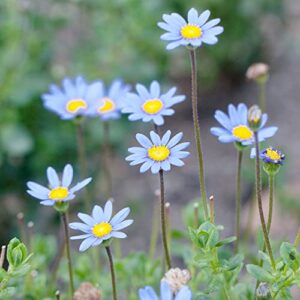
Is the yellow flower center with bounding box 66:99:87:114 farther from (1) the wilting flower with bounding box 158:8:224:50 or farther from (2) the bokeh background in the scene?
(2) the bokeh background

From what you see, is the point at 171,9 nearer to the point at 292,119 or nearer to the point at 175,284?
the point at 292,119

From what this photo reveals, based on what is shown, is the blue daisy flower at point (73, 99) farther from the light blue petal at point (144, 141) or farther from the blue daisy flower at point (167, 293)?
the blue daisy flower at point (167, 293)

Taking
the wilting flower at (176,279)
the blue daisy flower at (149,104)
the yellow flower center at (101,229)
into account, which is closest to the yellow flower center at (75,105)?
the blue daisy flower at (149,104)

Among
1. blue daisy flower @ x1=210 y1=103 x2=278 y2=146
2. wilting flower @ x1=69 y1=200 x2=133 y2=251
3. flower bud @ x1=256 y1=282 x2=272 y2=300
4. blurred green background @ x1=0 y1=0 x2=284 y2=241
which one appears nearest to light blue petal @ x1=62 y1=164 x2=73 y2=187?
wilting flower @ x1=69 y1=200 x2=133 y2=251

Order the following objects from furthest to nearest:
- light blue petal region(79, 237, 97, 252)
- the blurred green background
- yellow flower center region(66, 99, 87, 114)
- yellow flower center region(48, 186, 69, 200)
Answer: the blurred green background < yellow flower center region(66, 99, 87, 114) < yellow flower center region(48, 186, 69, 200) < light blue petal region(79, 237, 97, 252)

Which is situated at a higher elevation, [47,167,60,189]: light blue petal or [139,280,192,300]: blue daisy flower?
[47,167,60,189]: light blue petal
